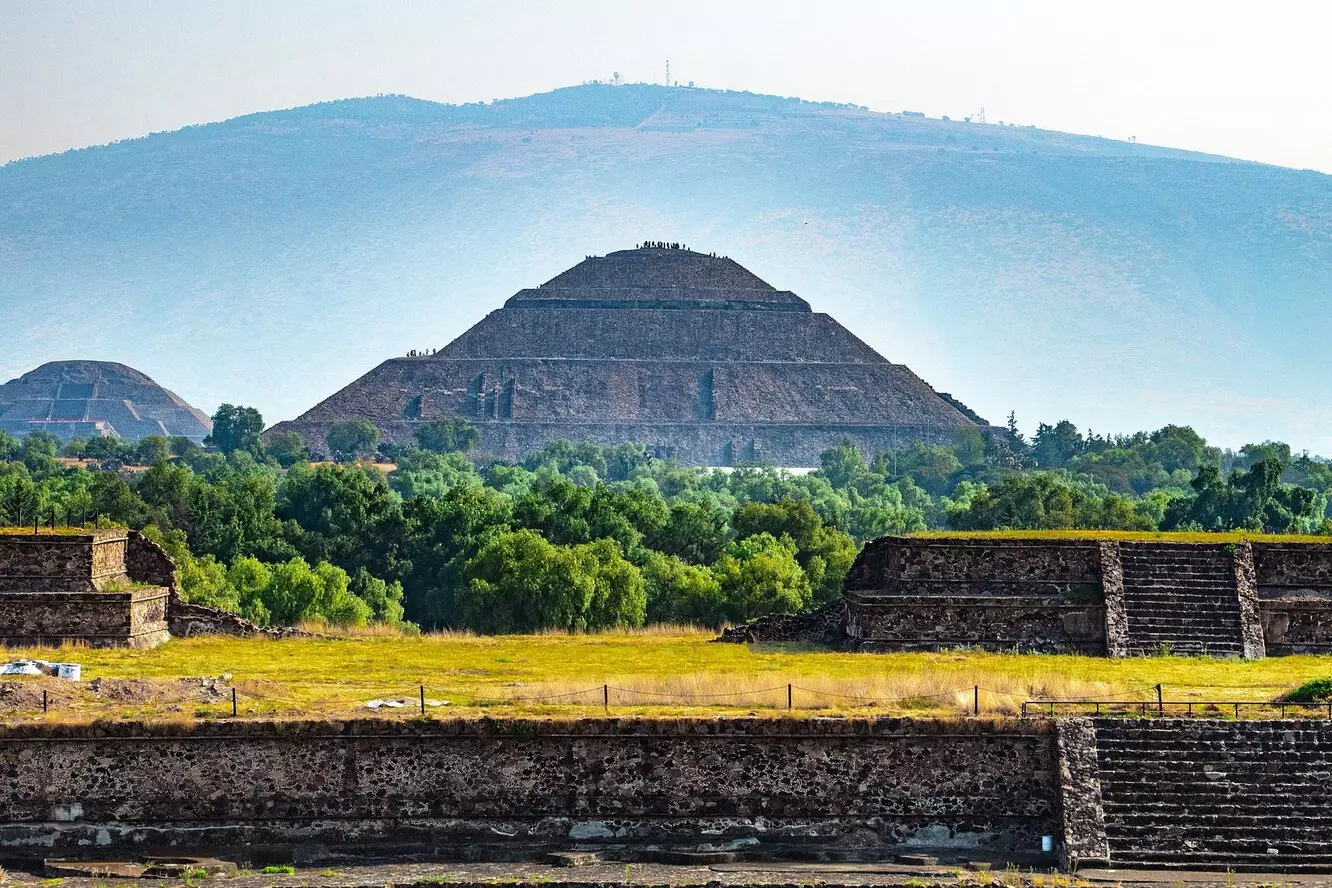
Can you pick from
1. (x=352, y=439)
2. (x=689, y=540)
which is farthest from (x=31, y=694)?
(x=352, y=439)

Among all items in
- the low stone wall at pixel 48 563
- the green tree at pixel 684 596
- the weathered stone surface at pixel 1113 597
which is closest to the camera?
the weathered stone surface at pixel 1113 597

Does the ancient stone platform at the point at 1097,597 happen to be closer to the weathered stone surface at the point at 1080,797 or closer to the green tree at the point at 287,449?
the weathered stone surface at the point at 1080,797

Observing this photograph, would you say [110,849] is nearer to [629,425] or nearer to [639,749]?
[639,749]

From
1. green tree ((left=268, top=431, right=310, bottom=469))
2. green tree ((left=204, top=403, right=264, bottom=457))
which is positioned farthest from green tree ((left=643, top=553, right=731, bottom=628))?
green tree ((left=204, top=403, right=264, bottom=457))

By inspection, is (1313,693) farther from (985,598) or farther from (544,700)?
(544,700)

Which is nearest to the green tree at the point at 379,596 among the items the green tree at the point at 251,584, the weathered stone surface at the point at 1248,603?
the green tree at the point at 251,584
